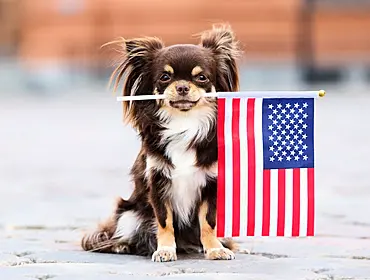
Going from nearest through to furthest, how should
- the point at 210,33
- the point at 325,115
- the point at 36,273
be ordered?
the point at 36,273 < the point at 210,33 < the point at 325,115

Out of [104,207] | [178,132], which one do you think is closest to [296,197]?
[178,132]

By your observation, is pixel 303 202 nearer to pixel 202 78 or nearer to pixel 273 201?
pixel 273 201

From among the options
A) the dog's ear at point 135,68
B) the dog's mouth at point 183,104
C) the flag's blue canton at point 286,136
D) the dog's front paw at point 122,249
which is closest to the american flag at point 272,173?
the flag's blue canton at point 286,136

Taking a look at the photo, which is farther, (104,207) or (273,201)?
(104,207)

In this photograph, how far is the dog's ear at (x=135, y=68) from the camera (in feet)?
17.4

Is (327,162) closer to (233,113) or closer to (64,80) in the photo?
(233,113)

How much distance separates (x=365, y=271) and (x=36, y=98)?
20.3 meters

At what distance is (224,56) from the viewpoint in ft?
17.5

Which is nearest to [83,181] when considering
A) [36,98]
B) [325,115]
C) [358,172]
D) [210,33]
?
[358,172]

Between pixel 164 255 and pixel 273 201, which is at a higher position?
pixel 273 201

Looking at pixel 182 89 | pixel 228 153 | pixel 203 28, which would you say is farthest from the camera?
pixel 203 28

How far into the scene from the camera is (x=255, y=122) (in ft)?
17.1

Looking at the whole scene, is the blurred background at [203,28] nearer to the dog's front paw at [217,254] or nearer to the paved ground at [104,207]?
the paved ground at [104,207]

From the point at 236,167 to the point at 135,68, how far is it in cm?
74
